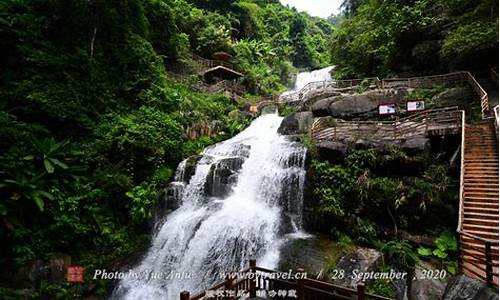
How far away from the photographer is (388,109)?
1454 centimetres

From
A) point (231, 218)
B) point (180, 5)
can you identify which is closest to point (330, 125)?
point (231, 218)

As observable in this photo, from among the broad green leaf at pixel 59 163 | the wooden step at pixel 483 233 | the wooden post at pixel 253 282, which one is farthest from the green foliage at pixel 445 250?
the broad green leaf at pixel 59 163

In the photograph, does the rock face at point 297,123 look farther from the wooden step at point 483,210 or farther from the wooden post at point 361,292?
the wooden post at point 361,292

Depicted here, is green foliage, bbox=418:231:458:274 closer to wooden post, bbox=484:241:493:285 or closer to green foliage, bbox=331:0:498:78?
wooden post, bbox=484:241:493:285

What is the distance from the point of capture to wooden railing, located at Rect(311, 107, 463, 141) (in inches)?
447

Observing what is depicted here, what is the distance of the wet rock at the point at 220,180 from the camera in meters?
13.7

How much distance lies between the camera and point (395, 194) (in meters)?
9.98

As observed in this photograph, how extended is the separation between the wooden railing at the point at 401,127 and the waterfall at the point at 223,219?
1.73 meters

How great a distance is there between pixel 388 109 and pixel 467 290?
970cm

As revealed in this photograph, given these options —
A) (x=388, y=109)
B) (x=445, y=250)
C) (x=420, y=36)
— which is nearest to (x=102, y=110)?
(x=388, y=109)

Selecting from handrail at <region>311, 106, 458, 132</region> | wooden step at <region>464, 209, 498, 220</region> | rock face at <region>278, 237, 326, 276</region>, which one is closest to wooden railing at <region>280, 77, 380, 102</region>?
handrail at <region>311, 106, 458, 132</region>

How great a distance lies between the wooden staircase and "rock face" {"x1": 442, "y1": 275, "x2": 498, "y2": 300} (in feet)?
0.74

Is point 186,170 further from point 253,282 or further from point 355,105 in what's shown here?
point 355,105

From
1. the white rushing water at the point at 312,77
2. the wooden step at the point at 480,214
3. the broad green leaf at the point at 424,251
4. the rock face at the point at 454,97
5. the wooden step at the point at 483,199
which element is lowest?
the broad green leaf at the point at 424,251
